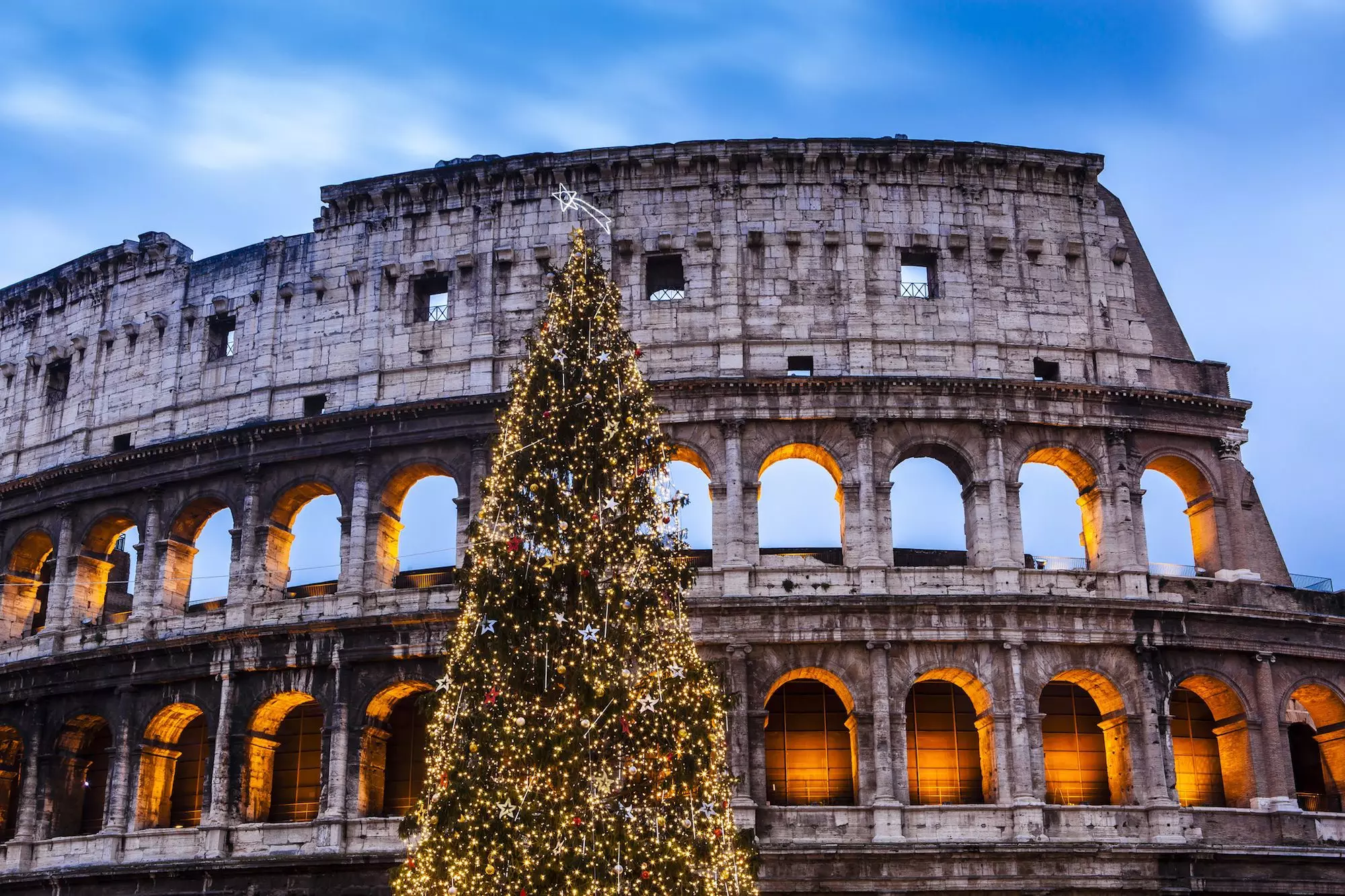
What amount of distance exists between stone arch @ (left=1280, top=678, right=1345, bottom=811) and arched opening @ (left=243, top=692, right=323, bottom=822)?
1804 centimetres

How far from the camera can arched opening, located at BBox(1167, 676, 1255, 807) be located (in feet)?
77.9

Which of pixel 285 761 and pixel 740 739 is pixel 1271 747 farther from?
pixel 285 761

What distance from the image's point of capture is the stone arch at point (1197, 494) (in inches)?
995

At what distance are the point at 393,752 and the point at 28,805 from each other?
759 centimetres

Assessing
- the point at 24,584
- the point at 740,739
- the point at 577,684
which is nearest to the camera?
the point at 577,684

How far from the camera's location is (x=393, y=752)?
25.0m

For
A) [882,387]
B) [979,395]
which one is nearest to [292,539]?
[882,387]

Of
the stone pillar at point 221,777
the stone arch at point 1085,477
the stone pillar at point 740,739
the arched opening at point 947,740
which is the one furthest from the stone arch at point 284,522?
the stone arch at point 1085,477

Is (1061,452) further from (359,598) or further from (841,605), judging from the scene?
(359,598)

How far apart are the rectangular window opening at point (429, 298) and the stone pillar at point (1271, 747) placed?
16877mm

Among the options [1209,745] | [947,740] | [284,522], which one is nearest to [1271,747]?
[1209,745]

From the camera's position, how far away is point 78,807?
87.6ft

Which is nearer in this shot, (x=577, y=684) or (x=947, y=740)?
(x=577, y=684)

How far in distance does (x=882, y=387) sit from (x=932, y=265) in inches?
125
